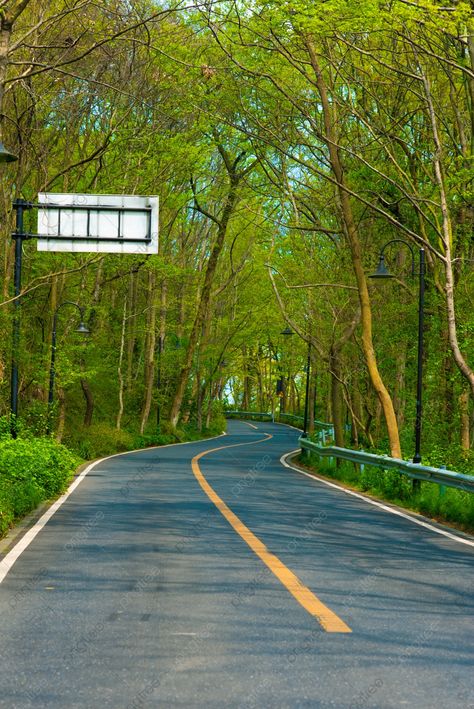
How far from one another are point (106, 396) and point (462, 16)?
130 feet

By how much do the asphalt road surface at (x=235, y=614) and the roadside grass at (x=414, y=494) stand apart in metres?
1.23

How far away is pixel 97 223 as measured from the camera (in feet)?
80.2

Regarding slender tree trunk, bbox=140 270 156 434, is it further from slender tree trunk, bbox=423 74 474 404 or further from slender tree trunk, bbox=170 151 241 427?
slender tree trunk, bbox=423 74 474 404

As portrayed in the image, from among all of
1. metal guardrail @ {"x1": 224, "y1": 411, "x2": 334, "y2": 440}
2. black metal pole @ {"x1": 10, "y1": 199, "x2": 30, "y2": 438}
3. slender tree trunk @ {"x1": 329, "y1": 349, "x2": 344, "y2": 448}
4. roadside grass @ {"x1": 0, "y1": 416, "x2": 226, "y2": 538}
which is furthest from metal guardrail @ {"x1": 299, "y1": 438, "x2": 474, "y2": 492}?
metal guardrail @ {"x1": 224, "y1": 411, "x2": 334, "y2": 440}

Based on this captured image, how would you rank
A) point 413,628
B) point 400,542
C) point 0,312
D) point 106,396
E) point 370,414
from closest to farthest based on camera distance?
point 413,628
point 400,542
point 0,312
point 370,414
point 106,396

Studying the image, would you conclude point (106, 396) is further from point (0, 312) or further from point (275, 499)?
point (275, 499)

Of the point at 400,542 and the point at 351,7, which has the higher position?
the point at 351,7

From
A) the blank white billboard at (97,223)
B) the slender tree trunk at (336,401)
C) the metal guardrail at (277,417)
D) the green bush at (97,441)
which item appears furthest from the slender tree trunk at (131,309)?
the metal guardrail at (277,417)

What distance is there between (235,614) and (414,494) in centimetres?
1117

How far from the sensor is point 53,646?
6.29 meters

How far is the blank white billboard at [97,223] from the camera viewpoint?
79.9ft

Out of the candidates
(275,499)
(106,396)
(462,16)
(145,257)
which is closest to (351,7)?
(462,16)

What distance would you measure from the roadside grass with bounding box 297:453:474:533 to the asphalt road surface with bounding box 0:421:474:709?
1228mm

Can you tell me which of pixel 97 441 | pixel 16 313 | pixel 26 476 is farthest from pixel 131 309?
pixel 26 476
